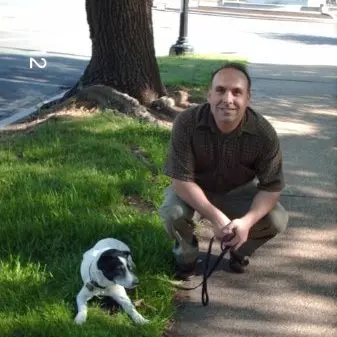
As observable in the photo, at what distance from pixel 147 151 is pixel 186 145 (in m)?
2.45

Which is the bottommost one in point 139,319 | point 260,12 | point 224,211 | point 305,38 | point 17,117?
point 305,38

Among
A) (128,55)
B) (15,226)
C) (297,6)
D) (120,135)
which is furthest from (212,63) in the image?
(297,6)

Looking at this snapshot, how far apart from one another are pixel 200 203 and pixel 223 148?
309 mm

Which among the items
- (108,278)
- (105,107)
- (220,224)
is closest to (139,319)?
(108,278)

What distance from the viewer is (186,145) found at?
3.63m

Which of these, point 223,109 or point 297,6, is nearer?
point 223,109

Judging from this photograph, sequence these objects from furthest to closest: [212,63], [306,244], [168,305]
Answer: [212,63], [306,244], [168,305]

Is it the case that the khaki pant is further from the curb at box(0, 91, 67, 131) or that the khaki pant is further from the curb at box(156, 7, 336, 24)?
the curb at box(156, 7, 336, 24)

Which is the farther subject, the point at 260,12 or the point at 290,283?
the point at 260,12

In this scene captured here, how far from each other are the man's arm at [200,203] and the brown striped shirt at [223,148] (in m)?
0.04

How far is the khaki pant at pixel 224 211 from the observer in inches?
149

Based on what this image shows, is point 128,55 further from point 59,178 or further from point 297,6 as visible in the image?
point 297,6

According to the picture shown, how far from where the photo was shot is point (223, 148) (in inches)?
143

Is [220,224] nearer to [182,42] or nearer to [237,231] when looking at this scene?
[237,231]
